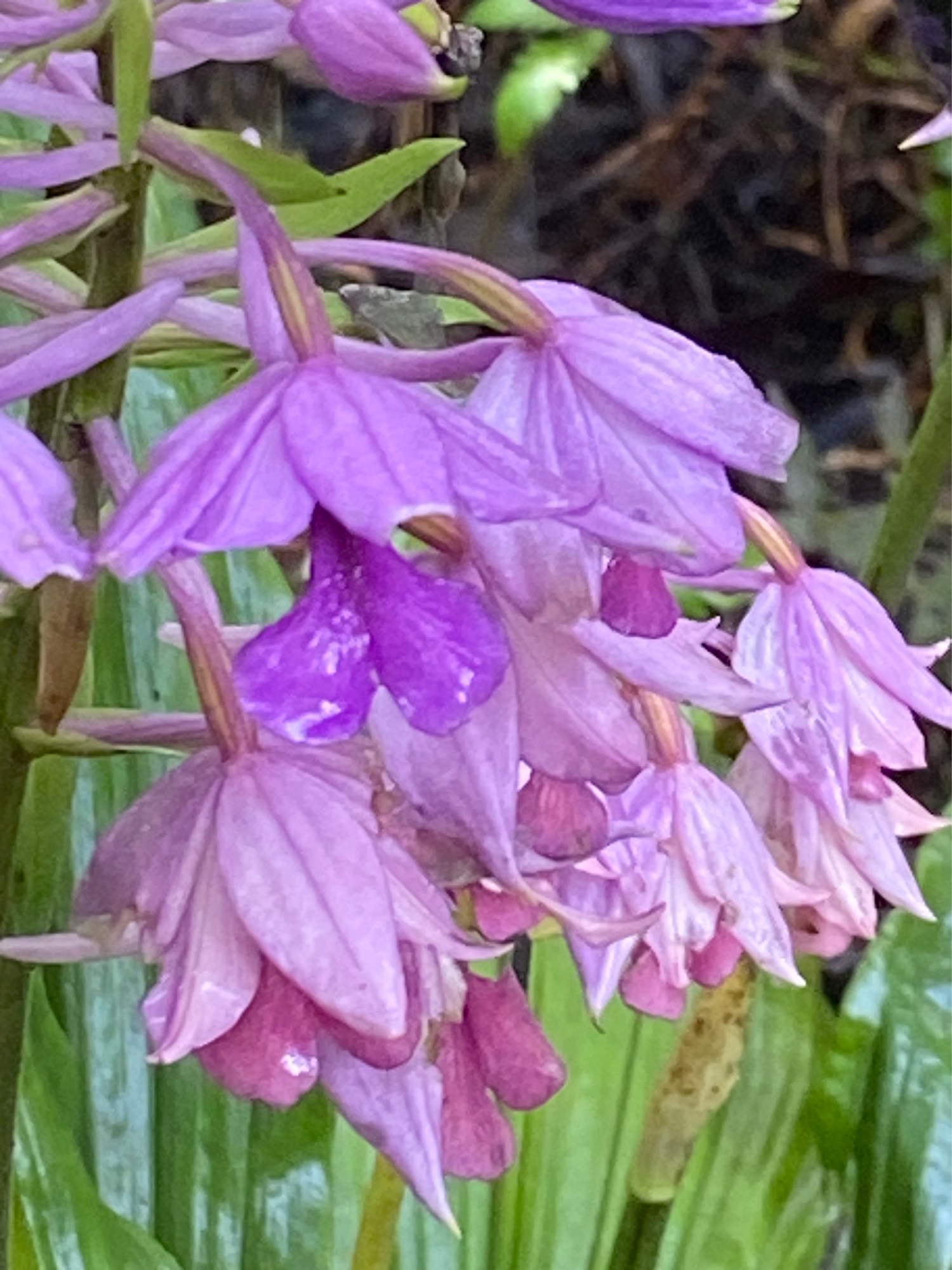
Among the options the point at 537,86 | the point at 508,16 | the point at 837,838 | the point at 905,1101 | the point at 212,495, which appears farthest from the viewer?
the point at 537,86

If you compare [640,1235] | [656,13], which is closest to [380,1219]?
[640,1235]

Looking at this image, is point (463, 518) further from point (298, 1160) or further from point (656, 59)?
point (656, 59)

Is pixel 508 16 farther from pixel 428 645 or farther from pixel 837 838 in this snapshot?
pixel 428 645

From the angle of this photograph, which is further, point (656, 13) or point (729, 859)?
point (729, 859)

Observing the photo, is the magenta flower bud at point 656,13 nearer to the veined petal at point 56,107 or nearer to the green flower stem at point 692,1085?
the veined petal at point 56,107

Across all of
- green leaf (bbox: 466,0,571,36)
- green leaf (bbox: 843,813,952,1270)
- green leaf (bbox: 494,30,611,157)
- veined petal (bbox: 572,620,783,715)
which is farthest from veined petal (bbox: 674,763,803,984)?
green leaf (bbox: 494,30,611,157)

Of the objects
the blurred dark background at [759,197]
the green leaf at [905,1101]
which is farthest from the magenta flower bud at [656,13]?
the blurred dark background at [759,197]

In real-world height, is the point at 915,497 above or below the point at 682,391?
below

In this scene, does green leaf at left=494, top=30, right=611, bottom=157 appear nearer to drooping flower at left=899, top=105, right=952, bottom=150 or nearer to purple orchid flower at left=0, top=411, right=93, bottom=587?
drooping flower at left=899, top=105, right=952, bottom=150
